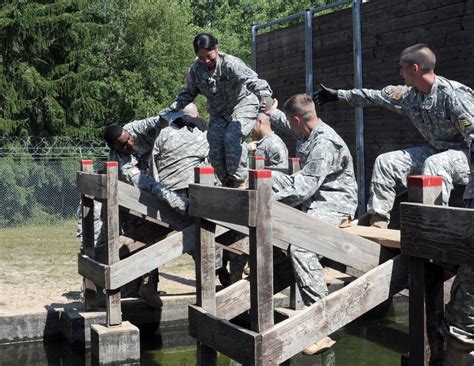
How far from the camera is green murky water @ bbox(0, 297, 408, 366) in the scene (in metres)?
6.96

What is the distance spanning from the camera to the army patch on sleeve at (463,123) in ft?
18.3

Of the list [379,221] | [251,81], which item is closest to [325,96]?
[251,81]

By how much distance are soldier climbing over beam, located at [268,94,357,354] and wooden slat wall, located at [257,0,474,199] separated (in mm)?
4155

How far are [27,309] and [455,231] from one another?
17.1ft

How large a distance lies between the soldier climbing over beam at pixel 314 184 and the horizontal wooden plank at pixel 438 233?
4.49 ft

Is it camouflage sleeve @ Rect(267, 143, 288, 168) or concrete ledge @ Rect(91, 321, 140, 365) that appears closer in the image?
concrete ledge @ Rect(91, 321, 140, 365)

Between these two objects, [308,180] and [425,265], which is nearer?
[425,265]

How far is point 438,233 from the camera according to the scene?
3.89 m

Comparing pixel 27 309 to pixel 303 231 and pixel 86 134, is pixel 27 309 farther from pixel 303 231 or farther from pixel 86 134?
pixel 86 134

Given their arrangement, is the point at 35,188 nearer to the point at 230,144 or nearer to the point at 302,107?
the point at 230,144

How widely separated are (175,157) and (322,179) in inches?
103

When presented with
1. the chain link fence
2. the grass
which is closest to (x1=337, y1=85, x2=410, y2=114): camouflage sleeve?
the grass

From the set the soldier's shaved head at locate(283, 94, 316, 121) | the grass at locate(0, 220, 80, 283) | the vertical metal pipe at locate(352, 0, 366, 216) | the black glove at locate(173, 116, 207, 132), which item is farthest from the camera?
the vertical metal pipe at locate(352, 0, 366, 216)

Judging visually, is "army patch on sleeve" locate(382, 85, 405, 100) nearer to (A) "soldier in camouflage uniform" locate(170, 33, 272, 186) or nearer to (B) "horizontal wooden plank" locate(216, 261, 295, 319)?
(A) "soldier in camouflage uniform" locate(170, 33, 272, 186)
